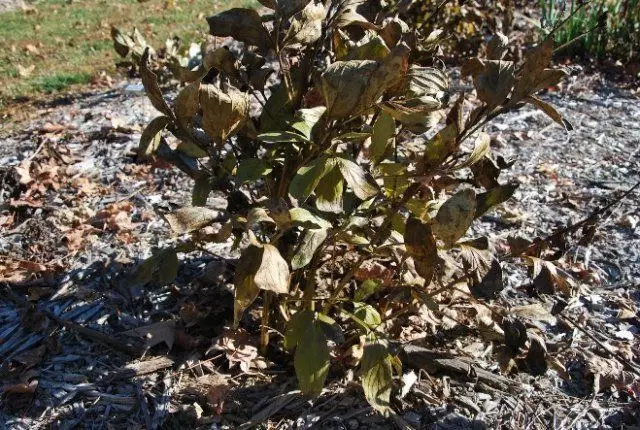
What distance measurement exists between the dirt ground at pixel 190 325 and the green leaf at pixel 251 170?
0.50 m

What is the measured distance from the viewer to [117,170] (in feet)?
12.3

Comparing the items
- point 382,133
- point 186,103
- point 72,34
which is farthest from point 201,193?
point 72,34

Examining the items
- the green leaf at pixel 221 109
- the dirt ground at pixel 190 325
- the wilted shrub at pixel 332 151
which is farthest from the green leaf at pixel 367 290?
the green leaf at pixel 221 109

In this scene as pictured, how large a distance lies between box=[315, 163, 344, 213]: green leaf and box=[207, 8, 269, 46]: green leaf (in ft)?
1.53

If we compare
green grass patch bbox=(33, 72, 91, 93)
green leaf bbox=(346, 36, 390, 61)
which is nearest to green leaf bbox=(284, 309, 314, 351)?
green leaf bbox=(346, 36, 390, 61)

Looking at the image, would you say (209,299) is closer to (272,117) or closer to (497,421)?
(272,117)

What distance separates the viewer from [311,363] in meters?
1.91

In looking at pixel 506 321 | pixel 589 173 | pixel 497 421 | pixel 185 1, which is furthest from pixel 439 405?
pixel 185 1

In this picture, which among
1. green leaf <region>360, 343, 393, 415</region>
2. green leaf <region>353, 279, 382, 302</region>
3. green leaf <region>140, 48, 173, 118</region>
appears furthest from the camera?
green leaf <region>353, 279, 382, 302</region>

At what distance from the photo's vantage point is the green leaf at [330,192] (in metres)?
1.69

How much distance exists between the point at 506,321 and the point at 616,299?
1158 mm

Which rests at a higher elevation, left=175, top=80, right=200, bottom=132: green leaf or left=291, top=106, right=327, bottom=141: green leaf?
left=175, top=80, right=200, bottom=132: green leaf

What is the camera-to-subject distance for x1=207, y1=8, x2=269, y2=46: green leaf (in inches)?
70.9

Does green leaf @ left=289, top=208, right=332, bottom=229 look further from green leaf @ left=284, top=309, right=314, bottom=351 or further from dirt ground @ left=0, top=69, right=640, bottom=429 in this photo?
dirt ground @ left=0, top=69, right=640, bottom=429
